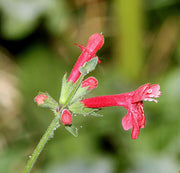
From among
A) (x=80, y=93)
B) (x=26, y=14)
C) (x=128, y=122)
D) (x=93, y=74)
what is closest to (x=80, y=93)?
(x=80, y=93)

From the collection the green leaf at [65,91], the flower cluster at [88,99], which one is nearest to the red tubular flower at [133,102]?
the flower cluster at [88,99]

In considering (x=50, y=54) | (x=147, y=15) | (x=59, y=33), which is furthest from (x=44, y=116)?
(x=147, y=15)

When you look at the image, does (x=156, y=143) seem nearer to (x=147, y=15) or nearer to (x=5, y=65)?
(x=147, y=15)

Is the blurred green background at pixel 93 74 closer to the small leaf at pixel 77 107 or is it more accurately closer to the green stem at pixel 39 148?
the small leaf at pixel 77 107

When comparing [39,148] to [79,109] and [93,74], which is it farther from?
[93,74]

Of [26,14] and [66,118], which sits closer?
[66,118]

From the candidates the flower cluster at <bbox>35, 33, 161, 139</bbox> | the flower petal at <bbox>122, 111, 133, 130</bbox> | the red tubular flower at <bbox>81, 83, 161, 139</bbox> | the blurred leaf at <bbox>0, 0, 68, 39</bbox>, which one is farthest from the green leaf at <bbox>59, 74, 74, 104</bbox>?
→ the blurred leaf at <bbox>0, 0, 68, 39</bbox>
